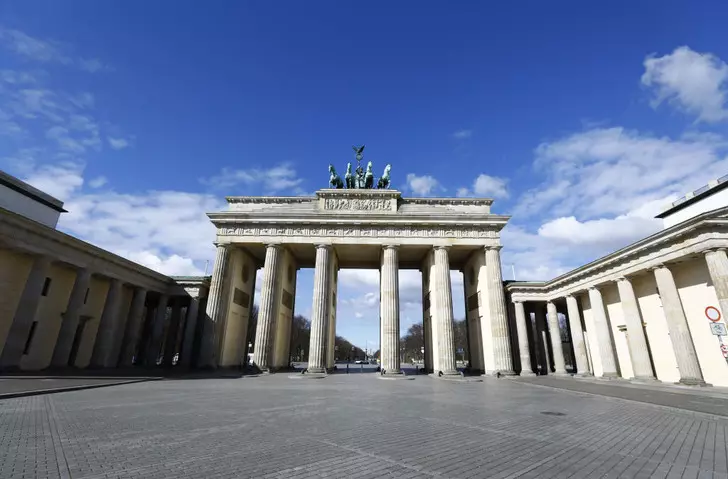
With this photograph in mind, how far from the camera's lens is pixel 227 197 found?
3400 cm

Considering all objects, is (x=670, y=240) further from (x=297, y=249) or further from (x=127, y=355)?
(x=127, y=355)

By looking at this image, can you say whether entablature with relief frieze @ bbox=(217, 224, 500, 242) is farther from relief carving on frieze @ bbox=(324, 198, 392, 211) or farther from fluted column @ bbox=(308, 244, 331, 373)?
relief carving on frieze @ bbox=(324, 198, 392, 211)

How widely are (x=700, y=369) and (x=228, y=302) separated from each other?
35.8 meters

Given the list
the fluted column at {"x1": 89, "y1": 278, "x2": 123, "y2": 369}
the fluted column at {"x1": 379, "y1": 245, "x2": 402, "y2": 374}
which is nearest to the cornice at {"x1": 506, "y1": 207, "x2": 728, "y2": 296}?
the fluted column at {"x1": 379, "y1": 245, "x2": 402, "y2": 374}

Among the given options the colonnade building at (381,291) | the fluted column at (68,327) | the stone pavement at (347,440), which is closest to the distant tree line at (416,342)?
the colonnade building at (381,291)

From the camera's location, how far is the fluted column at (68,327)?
2331cm

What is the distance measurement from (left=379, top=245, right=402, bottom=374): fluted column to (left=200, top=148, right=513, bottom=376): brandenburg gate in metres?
0.09

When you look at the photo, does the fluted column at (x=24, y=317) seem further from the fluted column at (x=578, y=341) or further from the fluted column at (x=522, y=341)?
the fluted column at (x=578, y=341)

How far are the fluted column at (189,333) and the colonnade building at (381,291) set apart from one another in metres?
0.11

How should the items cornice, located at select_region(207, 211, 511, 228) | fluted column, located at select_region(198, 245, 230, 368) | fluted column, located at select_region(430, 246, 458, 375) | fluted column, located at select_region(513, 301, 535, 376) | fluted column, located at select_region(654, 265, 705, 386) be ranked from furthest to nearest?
1. cornice, located at select_region(207, 211, 511, 228)
2. fluted column, located at select_region(513, 301, 535, 376)
3. fluted column, located at select_region(198, 245, 230, 368)
4. fluted column, located at select_region(430, 246, 458, 375)
5. fluted column, located at select_region(654, 265, 705, 386)

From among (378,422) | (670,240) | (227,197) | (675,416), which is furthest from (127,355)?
(670,240)

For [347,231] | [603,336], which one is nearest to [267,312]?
[347,231]

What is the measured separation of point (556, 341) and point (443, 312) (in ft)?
38.9

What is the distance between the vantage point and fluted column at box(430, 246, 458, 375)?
28203mm
